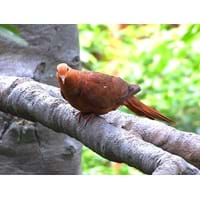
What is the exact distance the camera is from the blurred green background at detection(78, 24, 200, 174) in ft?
5.98

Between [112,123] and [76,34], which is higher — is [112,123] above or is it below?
below

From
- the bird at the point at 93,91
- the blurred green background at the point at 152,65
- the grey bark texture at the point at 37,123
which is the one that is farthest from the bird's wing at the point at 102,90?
the blurred green background at the point at 152,65

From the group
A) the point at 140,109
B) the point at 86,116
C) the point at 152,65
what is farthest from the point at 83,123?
the point at 152,65

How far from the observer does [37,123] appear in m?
1.21

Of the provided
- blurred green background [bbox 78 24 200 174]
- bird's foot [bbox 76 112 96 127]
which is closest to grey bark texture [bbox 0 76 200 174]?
bird's foot [bbox 76 112 96 127]

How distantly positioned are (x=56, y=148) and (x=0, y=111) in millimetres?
161

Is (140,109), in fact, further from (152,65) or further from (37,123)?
(152,65)

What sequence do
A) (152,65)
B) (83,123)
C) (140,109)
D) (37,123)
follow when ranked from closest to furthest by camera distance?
1. (83,123)
2. (140,109)
3. (37,123)
4. (152,65)

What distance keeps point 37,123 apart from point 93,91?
0.73ft

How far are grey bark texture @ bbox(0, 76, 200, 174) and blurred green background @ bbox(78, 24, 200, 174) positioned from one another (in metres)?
0.75

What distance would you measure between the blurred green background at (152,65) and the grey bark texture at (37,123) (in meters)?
0.52

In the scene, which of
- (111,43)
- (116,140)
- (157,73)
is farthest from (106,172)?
(116,140)

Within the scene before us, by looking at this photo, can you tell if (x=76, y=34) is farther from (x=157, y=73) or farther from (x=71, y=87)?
(x=157, y=73)

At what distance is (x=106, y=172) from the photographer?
5.76ft
